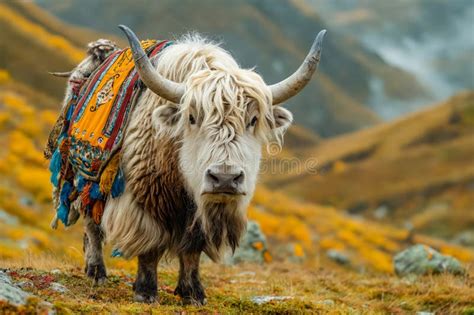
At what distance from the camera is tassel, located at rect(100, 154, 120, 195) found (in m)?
6.97

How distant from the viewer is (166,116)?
661 centimetres

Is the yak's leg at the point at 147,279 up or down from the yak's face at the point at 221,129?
down

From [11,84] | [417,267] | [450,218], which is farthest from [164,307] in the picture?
[450,218]

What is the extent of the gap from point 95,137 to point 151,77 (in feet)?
4.04

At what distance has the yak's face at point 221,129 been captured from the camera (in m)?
5.94

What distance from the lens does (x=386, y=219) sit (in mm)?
81812

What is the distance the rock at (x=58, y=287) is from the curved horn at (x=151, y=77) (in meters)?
2.29

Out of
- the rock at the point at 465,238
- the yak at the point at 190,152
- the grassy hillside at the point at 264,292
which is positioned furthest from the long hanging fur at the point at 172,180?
the rock at the point at 465,238

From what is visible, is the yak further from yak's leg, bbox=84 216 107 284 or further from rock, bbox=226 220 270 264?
rock, bbox=226 220 270 264

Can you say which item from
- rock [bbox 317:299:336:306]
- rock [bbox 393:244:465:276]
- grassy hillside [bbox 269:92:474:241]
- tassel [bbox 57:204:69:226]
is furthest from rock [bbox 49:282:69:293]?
grassy hillside [bbox 269:92:474:241]

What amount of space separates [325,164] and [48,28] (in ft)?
184

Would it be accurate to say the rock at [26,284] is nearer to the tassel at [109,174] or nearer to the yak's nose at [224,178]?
the tassel at [109,174]

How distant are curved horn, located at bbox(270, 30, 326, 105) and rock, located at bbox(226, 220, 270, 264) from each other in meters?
6.91

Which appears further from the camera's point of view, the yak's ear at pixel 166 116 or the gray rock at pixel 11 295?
the yak's ear at pixel 166 116
